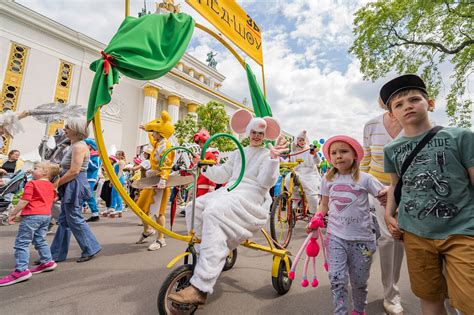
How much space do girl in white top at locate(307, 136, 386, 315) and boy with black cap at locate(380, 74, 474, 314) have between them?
0.94 feet

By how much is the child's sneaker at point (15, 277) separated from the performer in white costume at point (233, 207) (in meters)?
1.82

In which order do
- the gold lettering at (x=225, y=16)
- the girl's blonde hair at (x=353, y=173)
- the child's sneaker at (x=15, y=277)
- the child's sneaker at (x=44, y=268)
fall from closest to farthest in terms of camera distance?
the girl's blonde hair at (x=353, y=173) < the child's sneaker at (x=15, y=277) < the child's sneaker at (x=44, y=268) < the gold lettering at (x=225, y=16)

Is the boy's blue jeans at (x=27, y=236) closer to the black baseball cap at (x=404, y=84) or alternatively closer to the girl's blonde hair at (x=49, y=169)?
the girl's blonde hair at (x=49, y=169)

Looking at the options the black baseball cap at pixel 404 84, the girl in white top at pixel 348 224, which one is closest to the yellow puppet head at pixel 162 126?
the girl in white top at pixel 348 224

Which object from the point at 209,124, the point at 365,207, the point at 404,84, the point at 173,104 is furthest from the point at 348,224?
the point at 173,104

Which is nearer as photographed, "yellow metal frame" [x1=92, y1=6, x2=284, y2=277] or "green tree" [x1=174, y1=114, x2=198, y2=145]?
"yellow metal frame" [x1=92, y1=6, x2=284, y2=277]

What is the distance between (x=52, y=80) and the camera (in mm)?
16812

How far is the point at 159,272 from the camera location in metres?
2.74

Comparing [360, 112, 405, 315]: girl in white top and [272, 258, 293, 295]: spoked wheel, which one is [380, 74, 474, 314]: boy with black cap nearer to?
[360, 112, 405, 315]: girl in white top

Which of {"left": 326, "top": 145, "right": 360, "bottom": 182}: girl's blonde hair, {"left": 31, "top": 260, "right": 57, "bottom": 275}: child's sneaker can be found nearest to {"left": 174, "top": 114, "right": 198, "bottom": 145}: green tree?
{"left": 31, "top": 260, "right": 57, "bottom": 275}: child's sneaker

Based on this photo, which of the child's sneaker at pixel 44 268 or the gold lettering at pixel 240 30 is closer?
the child's sneaker at pixel 44 268

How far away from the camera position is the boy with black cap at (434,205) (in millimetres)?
1143

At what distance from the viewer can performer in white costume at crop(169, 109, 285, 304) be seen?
164 centimetres

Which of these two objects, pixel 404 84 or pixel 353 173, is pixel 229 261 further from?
pixel 404 84
